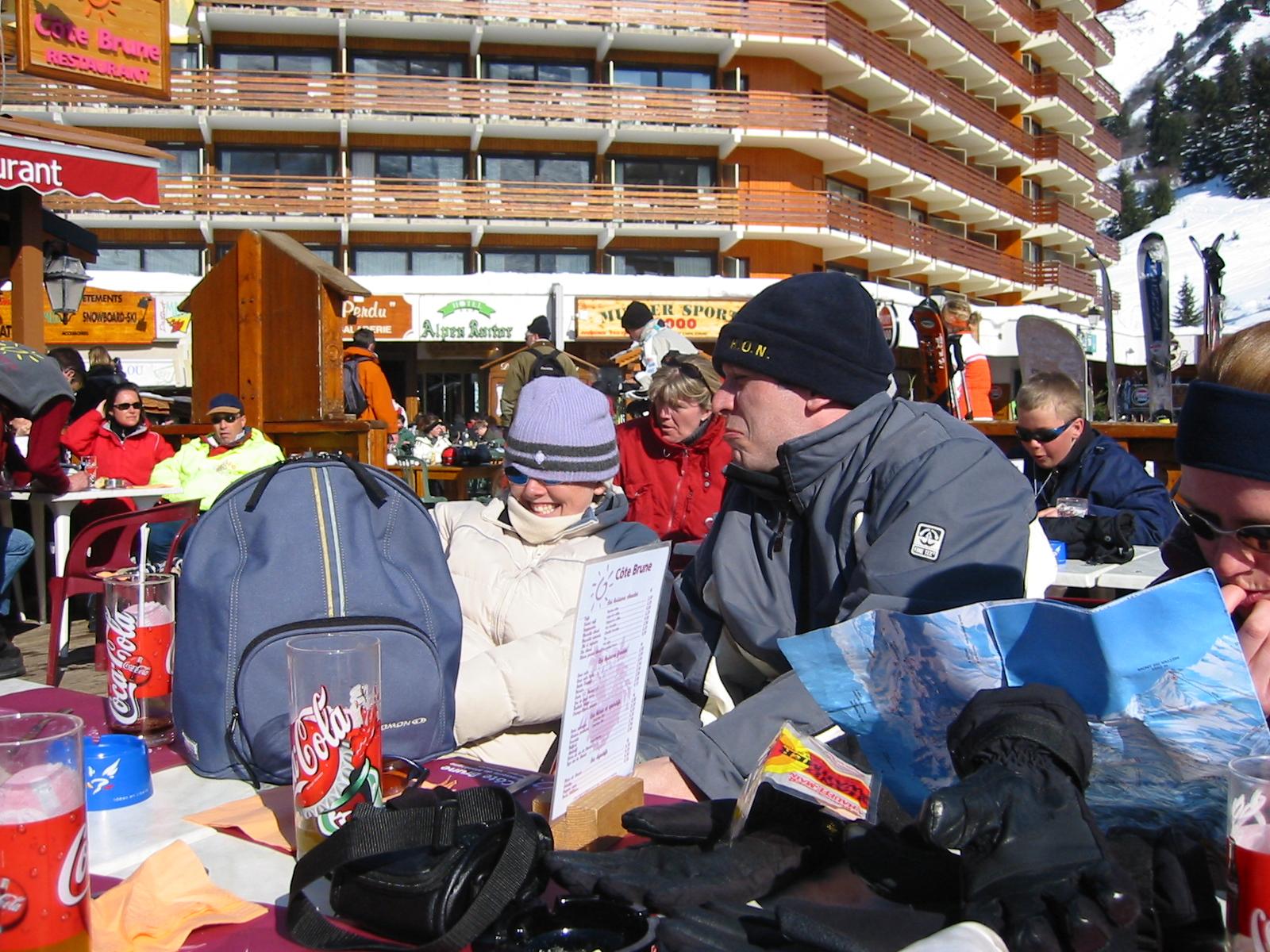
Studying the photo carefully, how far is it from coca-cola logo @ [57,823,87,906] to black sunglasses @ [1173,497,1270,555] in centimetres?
149

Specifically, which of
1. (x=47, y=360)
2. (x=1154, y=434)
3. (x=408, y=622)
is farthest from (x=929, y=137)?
(x=408, y=622)

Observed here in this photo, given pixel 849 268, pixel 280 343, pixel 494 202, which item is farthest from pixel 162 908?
→ pixel 849 268

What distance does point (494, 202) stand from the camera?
28.8m

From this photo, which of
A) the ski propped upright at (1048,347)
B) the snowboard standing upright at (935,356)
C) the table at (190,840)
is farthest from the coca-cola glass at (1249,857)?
the ski propped upright at (1048,347)

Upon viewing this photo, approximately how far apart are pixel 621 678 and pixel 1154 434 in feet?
23.0

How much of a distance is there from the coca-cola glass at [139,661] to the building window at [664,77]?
1201 inches

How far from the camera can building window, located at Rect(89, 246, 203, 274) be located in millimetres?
28141

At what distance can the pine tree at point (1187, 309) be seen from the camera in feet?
229

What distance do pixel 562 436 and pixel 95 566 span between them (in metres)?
4.51

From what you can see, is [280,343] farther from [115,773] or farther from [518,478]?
[115,773]

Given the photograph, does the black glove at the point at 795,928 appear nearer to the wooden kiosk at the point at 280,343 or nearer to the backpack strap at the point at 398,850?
the backpack strap at the point at 398,850

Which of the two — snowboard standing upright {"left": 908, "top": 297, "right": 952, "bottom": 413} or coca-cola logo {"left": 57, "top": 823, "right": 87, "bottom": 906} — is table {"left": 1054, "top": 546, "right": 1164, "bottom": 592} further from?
snowboard standing upright {"left": 908, "top": 297, "right": 952, "bottom": 413}

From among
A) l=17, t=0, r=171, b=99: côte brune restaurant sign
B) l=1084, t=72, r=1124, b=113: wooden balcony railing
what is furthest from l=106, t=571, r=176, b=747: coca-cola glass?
l=1084, t=72, r=1124, b=113: wooden balcony railing

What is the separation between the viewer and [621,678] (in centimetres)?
152
